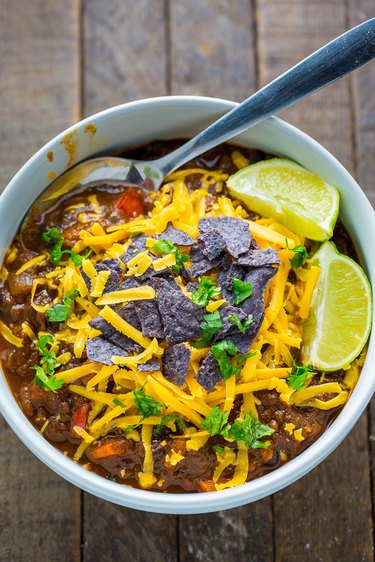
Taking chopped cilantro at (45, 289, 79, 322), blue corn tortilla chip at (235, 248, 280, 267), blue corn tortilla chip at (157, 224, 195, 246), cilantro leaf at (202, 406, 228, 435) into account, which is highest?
blue corn tortilla chip at (157, 224, 195, 246)

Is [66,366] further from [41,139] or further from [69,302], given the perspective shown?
[41,139]

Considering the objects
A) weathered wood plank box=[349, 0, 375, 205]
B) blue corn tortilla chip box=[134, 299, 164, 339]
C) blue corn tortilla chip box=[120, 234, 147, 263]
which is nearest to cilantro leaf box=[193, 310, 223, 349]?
blue corn tortilla chip box=[134, 299, 164, 339]

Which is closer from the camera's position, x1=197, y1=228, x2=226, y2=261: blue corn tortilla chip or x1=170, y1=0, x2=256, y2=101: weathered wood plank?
x1=197, y1=228, x2=226, y2=261: blue corn tortilla chip

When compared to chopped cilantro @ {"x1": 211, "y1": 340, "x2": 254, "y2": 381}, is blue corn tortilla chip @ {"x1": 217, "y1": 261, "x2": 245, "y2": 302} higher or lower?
higher

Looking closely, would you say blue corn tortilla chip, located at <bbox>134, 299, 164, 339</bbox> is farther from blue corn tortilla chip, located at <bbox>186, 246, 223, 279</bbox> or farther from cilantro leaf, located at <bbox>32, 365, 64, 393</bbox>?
cilantro leaf, located at <bbox>32, 365, 64, 393</bbox>

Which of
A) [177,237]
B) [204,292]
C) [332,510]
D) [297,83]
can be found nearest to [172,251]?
[177,237]

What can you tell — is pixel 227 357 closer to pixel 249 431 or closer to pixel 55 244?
pixel 249 431
